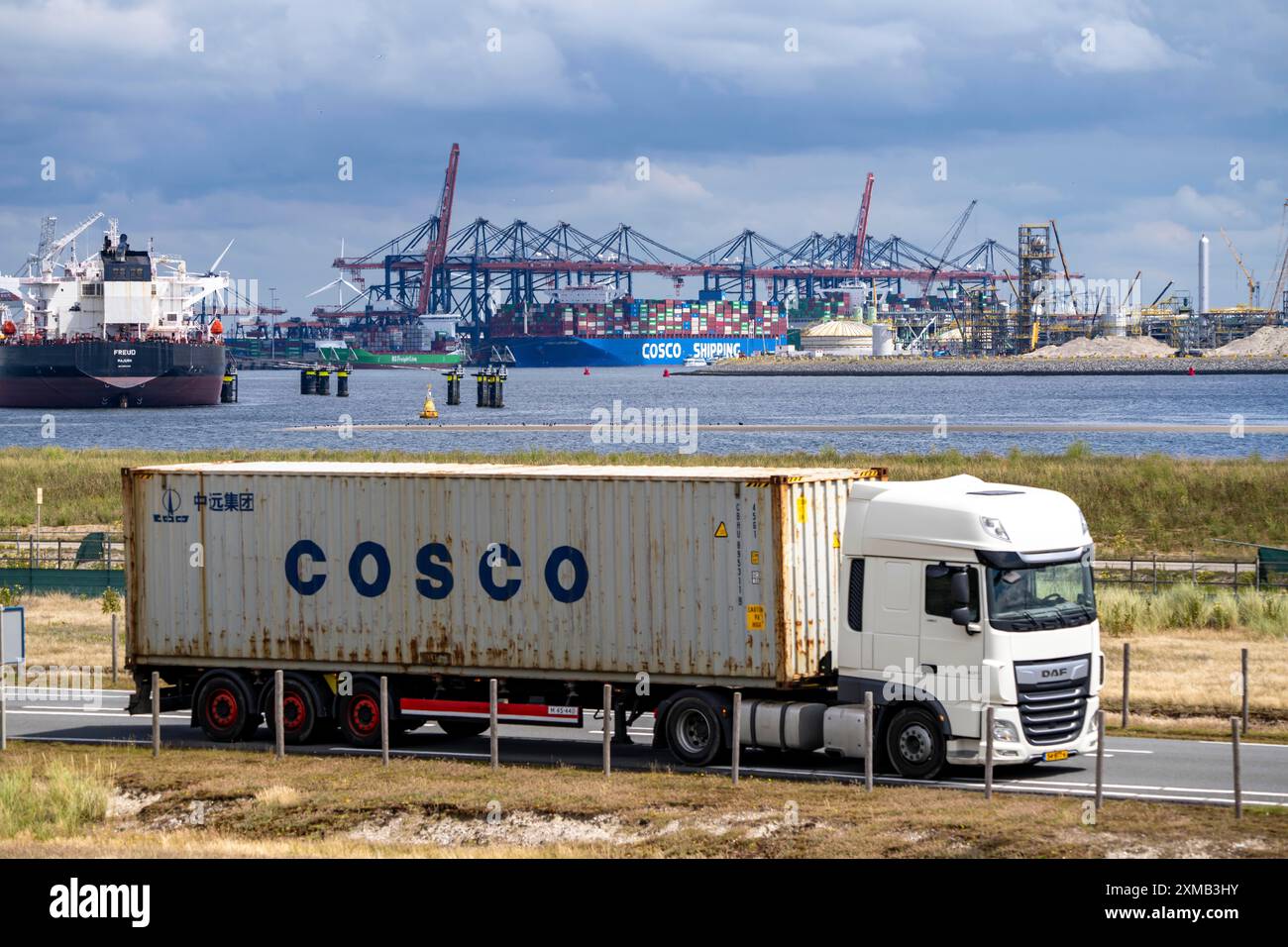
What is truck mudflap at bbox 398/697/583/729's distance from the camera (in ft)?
69.7

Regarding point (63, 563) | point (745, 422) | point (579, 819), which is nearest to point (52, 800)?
point (579, 819)

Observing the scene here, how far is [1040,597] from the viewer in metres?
18.9

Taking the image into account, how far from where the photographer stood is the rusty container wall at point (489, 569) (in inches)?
800

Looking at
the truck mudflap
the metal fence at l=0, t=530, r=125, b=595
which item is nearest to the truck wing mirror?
the truck mudflap

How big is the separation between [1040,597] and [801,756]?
13.4 feet

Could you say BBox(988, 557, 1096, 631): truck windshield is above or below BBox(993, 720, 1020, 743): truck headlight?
above

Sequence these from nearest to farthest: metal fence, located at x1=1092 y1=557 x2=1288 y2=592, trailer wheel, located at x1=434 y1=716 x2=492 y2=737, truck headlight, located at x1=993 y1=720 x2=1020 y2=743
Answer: truck headlight, located at x1=993 y1=720 x2=1020 y2=743
trailer wheel, located at x1=434 y1=716 x2=492 y2=737
metal fence, located at x1=1092 y1=557 x2=1288 y2=592

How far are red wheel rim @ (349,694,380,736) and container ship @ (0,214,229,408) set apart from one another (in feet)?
495

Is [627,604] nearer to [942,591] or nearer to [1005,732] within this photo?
[942,591]

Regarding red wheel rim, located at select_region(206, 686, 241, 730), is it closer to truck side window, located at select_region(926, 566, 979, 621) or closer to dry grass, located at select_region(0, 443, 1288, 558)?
truck side window, located at select_region(926, 566, 979, 621)

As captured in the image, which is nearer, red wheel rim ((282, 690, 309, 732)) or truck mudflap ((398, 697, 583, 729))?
truck mudflap ((398, 697, 583, 729))
